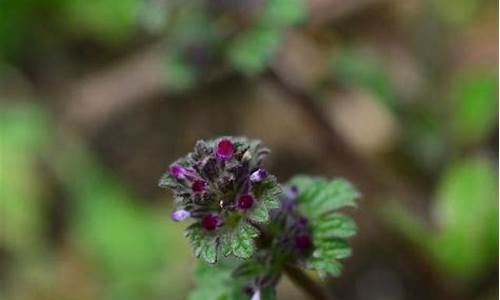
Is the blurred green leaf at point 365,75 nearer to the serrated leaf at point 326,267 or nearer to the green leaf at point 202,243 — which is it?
the serrated leaf at point 326,267

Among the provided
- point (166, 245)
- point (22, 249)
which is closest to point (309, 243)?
point (166, 245)

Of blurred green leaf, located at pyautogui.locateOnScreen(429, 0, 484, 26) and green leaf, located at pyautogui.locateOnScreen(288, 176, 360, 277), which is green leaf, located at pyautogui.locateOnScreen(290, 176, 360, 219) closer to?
green leaf, located at pyautogui.locateOnScreen(288, 176, 360, 277)

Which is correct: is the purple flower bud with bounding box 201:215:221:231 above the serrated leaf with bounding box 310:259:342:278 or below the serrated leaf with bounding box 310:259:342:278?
above

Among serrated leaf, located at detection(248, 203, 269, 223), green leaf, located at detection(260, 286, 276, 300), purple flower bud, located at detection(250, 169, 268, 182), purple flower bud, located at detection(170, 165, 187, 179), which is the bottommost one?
serrated leaf, located at detection(248, 203, 269, 223)

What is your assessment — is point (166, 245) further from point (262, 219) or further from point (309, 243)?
point (262, 219)

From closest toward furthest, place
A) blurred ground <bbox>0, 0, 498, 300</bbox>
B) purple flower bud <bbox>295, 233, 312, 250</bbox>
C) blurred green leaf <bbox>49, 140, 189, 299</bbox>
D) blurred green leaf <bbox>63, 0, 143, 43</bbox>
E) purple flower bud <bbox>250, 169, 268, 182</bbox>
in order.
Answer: purple flower bud <bbox>250, 169, 268, 182</bbox> < purple flower bud <bbox>295, 233, 312, 250</bbox> < blurred ground <bbox>0, 0, 498, 300</bbox> < blurred green leaf <bbox>49, 140, 189, 299</bbox> < blurred green leaf <bbox>63, 0, 143, 43</bbox>

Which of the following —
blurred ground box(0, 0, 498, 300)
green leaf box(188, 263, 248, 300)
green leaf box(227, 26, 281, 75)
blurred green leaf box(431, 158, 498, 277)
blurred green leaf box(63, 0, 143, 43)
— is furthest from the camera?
blurred green leaf box(63, 0, 143, 43)

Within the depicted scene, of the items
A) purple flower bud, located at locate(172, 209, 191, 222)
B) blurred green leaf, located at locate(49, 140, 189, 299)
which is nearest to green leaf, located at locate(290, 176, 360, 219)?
purple flower bud, located at locate(172, 209, 191, 222)
